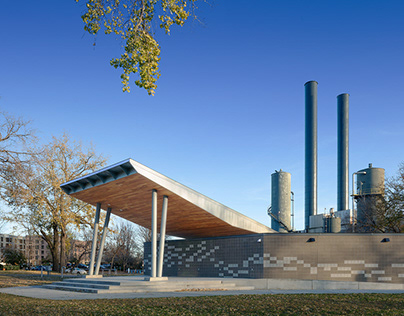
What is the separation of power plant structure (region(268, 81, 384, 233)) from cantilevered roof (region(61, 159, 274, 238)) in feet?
83.3

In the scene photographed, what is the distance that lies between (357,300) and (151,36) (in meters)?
11.6

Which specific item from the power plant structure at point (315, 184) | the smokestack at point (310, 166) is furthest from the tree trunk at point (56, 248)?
the smokestack at point (310, 166)

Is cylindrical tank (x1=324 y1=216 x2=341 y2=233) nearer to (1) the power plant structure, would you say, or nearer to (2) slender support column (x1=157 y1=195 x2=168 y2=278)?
(1) the power plant structure

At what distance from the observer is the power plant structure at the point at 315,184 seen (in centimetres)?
5031

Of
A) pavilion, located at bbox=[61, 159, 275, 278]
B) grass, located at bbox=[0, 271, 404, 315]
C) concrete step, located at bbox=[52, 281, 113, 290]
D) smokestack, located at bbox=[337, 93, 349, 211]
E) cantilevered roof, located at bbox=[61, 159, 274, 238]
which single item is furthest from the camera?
smokestack, located at bbox=[337, 93, 349, 211]

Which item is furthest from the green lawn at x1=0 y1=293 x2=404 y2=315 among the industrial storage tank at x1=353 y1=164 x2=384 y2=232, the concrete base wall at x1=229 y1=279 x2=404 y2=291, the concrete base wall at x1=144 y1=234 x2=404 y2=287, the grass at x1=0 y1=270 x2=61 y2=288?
the industrial storage tank at x1=353 y1=164 x2=384 y2=232

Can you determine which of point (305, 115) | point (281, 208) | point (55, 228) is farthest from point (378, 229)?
point (55, 228)

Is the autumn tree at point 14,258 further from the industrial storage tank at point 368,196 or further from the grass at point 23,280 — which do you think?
the industrial storage tank at point 368,196

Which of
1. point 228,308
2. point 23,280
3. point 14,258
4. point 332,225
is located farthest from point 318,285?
point 14,258

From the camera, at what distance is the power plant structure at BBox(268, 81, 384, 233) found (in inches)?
1981

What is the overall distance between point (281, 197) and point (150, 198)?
3111cm

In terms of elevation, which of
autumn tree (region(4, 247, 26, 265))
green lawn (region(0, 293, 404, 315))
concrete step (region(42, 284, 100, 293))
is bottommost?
autumn tree (region(4, 247, 26, 265))

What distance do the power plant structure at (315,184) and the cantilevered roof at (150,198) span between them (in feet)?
83.3

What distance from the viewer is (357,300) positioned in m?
14.6
